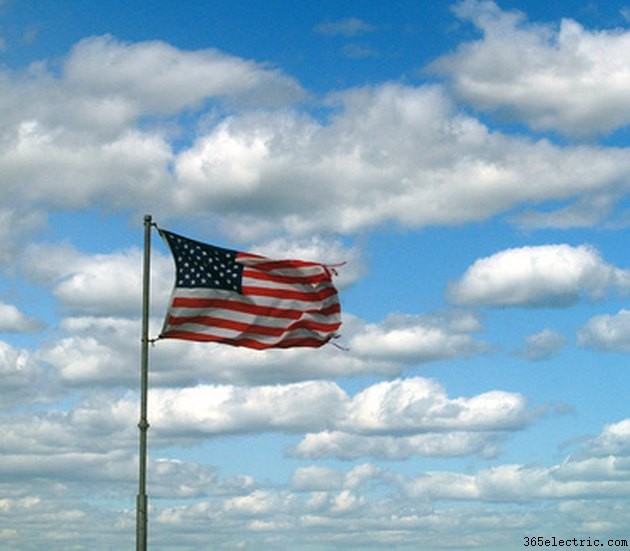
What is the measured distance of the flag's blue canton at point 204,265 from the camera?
45.9 meters

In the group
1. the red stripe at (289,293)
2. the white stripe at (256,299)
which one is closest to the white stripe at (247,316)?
the white stripe at (256,299)

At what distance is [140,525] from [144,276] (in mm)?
8678

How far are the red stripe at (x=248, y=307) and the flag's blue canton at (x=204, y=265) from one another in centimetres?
53

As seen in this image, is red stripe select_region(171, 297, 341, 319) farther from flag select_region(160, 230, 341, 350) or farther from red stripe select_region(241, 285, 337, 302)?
red stripe select_region(241, 285, 337, 302)

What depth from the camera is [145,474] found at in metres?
42.3

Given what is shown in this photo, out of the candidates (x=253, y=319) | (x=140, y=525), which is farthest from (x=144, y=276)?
(x=140, y=525)

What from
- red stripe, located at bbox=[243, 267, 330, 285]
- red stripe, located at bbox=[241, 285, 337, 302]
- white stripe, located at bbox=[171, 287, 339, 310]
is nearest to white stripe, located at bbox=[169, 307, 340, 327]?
white stripe, located at bbox=[171, 287, 339, 310]

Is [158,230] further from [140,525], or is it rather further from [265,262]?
[140,525]

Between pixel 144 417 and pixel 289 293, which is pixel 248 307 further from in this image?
pixel 144 417

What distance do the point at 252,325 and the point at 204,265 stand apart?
9.60 feet

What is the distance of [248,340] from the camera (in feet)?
153

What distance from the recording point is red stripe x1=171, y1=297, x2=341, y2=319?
4556 cm

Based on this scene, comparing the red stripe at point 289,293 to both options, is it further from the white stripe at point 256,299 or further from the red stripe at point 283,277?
the red stripe at point 283,277

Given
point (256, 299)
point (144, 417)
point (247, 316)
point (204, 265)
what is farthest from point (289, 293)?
point (144, 417)
